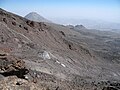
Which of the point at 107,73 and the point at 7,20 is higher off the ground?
the point at 7,20

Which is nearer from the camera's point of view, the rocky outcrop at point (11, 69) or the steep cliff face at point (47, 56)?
the rocky outcrop at point (11, 69)

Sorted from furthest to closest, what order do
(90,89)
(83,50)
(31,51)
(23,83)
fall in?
(83,50) → (31,51) → (90,89) → (23,83)

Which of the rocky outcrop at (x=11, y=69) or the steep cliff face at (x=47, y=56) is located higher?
the rocky outcrop at (x=11, y=69)

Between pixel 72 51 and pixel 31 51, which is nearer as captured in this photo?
pixel 31 51

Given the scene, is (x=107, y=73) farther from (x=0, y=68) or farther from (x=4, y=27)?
(x=0, y=68)

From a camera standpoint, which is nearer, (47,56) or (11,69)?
(11,69)

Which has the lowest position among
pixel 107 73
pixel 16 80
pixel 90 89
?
pixel 107 73

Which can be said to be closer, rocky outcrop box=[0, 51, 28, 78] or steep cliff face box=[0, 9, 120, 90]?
rocky outcrop box=[0, 51, 28, 78]

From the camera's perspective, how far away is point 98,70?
4166 cm

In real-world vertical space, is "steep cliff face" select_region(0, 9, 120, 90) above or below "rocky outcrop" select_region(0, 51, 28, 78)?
below

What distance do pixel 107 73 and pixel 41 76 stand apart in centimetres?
2186

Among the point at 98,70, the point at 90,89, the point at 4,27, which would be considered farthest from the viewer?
the point at 98,70

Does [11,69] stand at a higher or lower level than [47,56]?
higher

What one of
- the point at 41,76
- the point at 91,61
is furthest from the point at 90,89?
the point at 91,61
